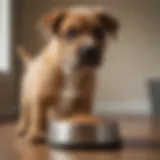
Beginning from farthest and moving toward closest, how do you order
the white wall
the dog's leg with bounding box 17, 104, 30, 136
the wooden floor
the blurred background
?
the blurred background, the white wall, the dog's leg with bounding box 17, 104, 30, 136, the wooden floor

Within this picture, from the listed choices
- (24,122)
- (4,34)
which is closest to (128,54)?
(4,34)

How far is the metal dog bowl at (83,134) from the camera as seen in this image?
93 cm

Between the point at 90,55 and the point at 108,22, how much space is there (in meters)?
0.13

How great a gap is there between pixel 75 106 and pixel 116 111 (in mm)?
1151

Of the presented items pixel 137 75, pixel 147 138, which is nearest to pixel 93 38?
pixel 147 138

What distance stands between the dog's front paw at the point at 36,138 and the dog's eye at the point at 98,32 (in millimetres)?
254

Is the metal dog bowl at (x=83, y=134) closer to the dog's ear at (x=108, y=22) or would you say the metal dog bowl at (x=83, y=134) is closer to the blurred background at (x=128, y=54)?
the dog's ear at (x=108, y=22)

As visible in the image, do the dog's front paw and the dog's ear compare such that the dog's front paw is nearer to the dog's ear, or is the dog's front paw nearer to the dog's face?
the dog's face

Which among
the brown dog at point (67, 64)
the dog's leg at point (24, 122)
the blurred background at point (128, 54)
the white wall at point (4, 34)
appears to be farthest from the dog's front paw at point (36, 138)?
the blurred background at point (128, 54)

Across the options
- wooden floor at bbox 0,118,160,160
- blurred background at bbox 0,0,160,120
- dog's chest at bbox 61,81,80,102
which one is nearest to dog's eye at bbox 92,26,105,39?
dog's chest at bbox 61,81,80,102

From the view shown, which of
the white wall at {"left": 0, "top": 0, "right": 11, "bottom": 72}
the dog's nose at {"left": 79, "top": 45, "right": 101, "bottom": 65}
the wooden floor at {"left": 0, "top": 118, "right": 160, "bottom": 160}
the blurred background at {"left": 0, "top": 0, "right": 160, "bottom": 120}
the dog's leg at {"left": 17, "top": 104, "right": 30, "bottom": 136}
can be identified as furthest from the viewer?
the blurred background at {"left": 0, "top": 0, "right": 160, "bottom": 120}

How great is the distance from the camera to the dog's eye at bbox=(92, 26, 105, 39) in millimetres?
1064

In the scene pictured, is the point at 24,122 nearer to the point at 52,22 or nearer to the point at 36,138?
the point at 36,138

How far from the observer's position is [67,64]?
1.05 meters
